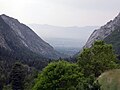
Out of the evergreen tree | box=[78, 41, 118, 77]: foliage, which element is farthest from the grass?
the evergreen tree

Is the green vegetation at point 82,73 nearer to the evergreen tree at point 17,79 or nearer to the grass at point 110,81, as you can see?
the grass at point 110,81

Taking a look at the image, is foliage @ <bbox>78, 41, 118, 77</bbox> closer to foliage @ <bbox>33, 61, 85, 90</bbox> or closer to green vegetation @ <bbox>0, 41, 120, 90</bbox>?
green vegetation @ <bbox>0, 41, 120, 90</bbox>

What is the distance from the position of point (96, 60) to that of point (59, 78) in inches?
522

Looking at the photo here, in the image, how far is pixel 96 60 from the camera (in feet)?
235

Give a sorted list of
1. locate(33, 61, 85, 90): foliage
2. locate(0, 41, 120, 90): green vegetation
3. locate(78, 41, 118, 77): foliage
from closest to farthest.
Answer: locate(0, 41, 120, 90): green vegetation
locate(33, 61, 85, 90): foliage
locate(78, 41, 118, 77): foliage

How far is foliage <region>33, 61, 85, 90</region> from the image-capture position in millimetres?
60438

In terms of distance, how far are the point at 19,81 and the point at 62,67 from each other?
5644cm

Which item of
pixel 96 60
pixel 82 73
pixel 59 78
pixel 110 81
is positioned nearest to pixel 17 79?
pixel 96 60

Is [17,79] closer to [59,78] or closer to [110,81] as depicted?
[59,78]

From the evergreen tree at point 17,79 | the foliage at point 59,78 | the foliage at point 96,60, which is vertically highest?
the foliage at point 96,60

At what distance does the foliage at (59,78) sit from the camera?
6044 cm

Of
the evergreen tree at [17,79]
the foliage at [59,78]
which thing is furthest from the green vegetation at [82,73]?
the evergreen tree at [17,79]

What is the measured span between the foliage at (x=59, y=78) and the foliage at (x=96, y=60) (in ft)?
25.2

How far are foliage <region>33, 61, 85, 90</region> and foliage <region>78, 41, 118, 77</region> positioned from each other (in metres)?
7.68
